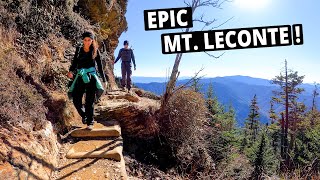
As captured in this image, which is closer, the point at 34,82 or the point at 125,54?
the point at 34,82

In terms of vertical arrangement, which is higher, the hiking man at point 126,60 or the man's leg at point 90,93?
the hiking man at point 126,60

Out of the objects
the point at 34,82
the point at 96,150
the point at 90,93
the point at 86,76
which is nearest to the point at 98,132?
the point at 96,150

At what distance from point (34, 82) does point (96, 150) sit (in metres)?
2.15

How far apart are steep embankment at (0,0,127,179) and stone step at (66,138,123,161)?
1.27 ft

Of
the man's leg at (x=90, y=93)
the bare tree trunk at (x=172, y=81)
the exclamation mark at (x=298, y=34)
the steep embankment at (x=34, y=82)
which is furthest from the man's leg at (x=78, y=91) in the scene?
the exclamation mark at (x=298, y=34)

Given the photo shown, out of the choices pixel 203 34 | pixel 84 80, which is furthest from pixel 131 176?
pixel 203 34

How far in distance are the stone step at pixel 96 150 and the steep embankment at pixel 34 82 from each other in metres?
0.39

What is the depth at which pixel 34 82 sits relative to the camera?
6441 mm

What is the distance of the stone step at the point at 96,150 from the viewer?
221 inches

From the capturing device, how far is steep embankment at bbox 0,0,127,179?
432 centimetres

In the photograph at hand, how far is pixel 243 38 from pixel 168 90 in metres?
2.92

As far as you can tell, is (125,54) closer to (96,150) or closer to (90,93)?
(90,93)

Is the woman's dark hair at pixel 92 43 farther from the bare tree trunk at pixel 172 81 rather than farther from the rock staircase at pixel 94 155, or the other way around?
the bare tree trunk at pixel 172 81

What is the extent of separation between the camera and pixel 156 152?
920cm
